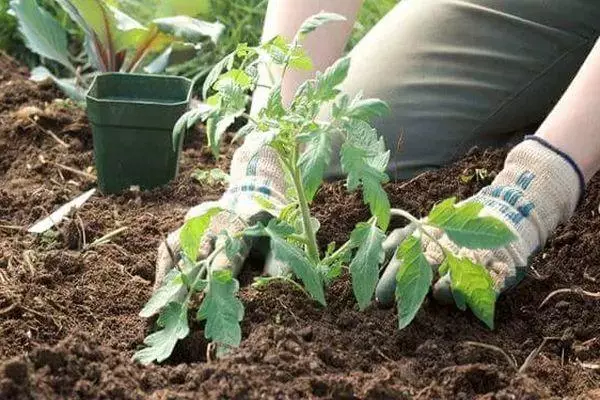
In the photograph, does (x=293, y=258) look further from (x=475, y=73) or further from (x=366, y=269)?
(x=475, y=73)

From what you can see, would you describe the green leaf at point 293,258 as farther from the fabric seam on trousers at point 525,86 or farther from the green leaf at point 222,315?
the fabric seam on trousers at point 525,86

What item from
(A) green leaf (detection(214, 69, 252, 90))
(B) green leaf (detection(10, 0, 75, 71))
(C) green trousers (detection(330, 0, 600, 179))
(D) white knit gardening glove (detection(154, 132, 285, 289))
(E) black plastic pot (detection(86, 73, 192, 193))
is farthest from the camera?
(B) green leaf (detection(10, 0, 75, 71))

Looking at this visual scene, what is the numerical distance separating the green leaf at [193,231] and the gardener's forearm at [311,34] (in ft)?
2.03

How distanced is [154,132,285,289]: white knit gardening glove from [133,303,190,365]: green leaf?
0.15 meters

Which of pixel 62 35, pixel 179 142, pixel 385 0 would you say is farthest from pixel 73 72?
pixel 385 0

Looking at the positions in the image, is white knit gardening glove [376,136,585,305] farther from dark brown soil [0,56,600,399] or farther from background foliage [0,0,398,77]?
background foliage [0,0,398,77]

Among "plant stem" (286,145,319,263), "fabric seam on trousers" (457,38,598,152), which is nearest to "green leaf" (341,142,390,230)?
"plant stem" (286,145,319,263)

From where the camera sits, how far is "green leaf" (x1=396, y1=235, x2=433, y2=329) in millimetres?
1573

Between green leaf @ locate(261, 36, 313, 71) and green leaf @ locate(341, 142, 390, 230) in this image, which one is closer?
green leaf @ locate(341, 142, 390, 230)

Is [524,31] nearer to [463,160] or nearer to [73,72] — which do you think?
[463,160]

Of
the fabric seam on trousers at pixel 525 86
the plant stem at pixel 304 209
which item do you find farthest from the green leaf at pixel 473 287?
the fabric seam on trousers at pixel 525 86

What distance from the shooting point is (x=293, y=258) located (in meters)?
1.61

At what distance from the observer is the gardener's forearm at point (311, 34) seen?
2.27 metres

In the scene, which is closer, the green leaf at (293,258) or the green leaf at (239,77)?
A: the green leaf at (293,258)
